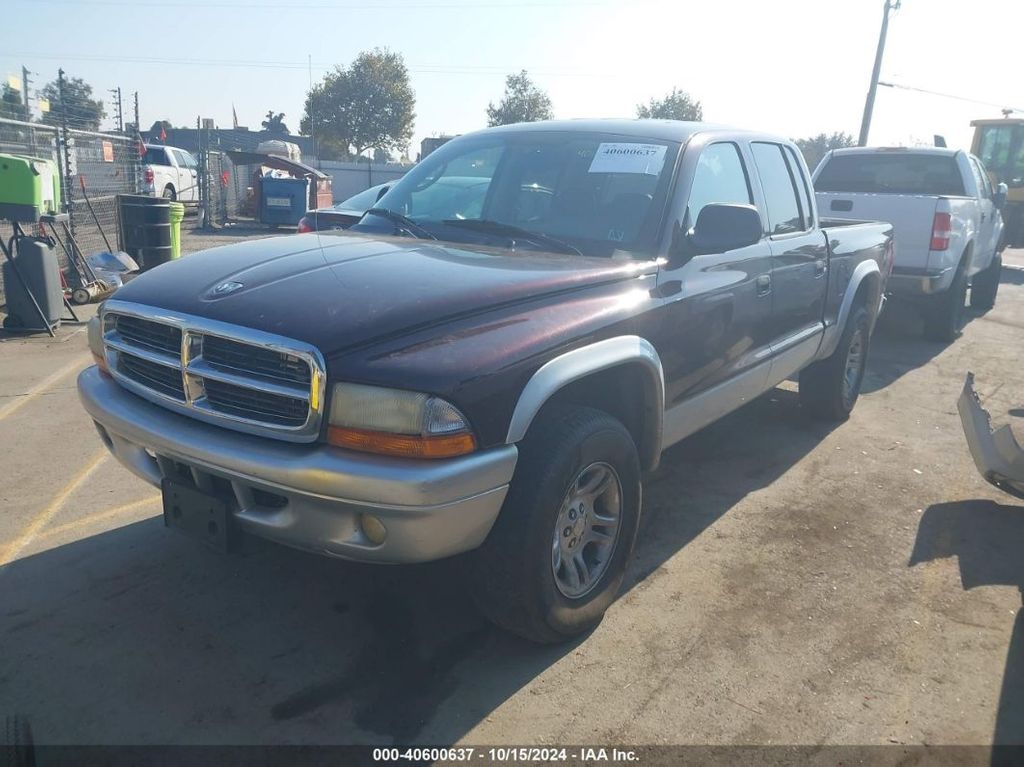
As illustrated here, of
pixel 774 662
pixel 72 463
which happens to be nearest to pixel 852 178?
pixel 774 662

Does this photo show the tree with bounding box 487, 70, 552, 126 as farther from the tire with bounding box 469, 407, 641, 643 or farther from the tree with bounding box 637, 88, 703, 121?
the tire with bounding box 469, 407, 641, 643

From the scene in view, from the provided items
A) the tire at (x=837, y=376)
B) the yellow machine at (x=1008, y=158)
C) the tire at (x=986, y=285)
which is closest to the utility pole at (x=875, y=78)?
the yellow machine at (x=1008, y=158)

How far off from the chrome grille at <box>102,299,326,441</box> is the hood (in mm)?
55

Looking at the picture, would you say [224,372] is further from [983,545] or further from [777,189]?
[983,545]

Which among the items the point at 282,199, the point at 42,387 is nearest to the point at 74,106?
the point at 282,199

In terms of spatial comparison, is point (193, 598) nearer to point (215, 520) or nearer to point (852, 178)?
point (215, 520)

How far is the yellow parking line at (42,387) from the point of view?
221 inches

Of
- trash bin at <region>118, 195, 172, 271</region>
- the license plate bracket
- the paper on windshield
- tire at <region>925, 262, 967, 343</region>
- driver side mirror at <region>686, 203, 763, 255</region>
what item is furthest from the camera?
trash bin at <region>118, 195, 172, 271</region>

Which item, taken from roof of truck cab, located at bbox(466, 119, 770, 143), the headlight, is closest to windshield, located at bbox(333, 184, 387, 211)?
roof of truck cab, located at bbox(466, 119, 770, 143)

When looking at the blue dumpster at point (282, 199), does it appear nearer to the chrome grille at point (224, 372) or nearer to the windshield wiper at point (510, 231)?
the windshield wiper at point (510, 231)

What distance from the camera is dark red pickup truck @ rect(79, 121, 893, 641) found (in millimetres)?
2512

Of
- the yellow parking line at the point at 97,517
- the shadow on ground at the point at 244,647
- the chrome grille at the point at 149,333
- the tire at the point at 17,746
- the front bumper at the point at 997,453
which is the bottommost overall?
the shadow on ground at the point at 244,647

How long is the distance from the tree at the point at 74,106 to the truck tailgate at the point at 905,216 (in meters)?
10.1

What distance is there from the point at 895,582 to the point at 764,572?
592 mm
